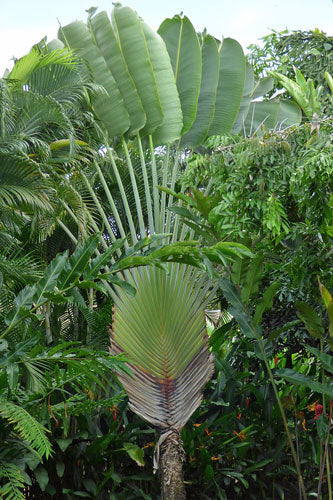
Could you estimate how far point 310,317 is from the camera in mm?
5750

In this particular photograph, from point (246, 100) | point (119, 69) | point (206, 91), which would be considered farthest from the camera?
point (246, 100)

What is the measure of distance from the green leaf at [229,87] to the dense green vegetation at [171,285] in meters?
0.02

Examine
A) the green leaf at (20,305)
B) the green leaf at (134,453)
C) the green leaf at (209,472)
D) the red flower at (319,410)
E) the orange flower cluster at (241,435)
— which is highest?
the green leaf at (20,305)

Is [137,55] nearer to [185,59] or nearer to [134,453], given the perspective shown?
[185,59]

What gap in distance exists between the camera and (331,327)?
5660 millimetres

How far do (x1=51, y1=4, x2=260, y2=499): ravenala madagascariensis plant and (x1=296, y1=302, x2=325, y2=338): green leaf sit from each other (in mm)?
935

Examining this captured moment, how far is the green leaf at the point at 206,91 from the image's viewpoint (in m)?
8.73

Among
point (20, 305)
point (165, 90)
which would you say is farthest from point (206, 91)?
point (20, 305)

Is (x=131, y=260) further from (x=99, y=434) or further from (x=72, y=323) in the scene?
(x=72, y=323)

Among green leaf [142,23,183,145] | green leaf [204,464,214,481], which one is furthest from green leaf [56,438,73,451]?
green leaf [142,23,183,145]

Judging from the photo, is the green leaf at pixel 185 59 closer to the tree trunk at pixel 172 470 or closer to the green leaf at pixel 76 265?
the tree trunk at pixel 172 470

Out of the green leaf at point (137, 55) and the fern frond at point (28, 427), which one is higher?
the green leaf at point (137, 55)

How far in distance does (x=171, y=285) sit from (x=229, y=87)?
3.54 m

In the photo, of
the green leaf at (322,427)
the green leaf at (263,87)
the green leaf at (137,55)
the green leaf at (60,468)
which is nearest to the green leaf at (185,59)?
the green leaf at (137,55)
